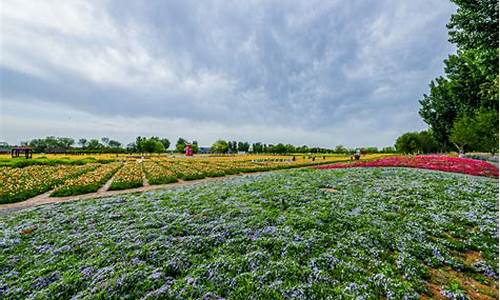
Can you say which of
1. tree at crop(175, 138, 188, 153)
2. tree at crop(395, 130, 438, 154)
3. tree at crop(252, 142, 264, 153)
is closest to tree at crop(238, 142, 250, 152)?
tree at crop(252, 142, 264, 153)

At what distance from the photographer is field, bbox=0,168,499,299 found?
13.7 ft

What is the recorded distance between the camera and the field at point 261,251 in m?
4.18

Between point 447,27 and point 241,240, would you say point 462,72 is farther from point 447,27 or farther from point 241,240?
point 241,240

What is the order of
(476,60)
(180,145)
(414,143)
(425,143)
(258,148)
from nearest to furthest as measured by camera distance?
(476,60) → (414,143) → (425,143) → (180,145) → (258,148)

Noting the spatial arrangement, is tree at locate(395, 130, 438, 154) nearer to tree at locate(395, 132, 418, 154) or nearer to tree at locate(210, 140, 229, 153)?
tree at locate(395, 132, 418, 154)

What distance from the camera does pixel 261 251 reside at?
17.6 ft

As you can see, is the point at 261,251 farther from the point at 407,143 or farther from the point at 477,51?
the point at 407,143

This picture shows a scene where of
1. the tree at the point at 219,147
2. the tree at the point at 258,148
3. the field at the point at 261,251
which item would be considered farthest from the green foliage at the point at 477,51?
the tree at the point at 258,148

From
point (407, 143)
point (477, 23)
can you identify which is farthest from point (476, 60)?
point (407, 143)

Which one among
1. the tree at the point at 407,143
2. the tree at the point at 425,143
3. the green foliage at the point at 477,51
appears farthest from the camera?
the tree at the point at 425,143

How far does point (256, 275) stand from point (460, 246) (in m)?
6.04

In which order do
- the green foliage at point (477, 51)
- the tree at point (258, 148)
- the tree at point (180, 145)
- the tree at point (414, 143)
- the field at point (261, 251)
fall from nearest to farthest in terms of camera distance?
1. the field at point (261, 251)
2. the green foliage at point (477, 51)
3. the tree at point (414, 143)
4. the tree at point (180, 145)
5. the tree at point (258, 148)

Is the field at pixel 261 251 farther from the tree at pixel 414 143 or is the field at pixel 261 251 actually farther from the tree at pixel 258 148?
the tree at pixel 258 148

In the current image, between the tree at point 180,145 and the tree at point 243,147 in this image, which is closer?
the tree at point 180,145
